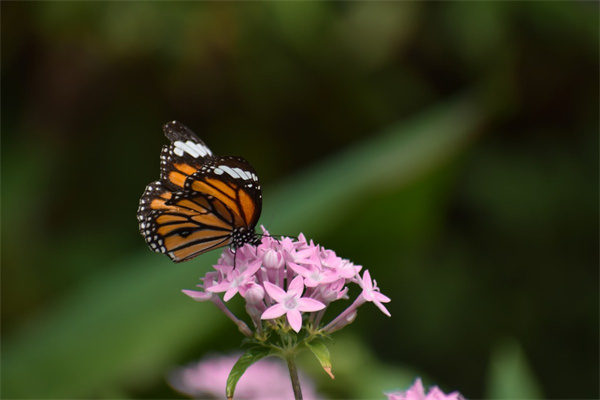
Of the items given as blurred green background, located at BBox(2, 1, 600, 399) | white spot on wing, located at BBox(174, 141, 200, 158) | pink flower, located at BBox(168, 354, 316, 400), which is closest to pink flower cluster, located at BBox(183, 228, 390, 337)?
white spot on wing, located at BBox(174, 141, 200, 158)

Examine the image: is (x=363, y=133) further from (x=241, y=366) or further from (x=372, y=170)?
(x=241, y=366)

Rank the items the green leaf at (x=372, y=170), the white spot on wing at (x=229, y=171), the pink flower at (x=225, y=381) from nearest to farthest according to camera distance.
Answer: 1. the white spot on wing at (x=229, y=171)
2. the pink flower at (x=225, y=381)
3. the green leaf at (x=372, y=170)

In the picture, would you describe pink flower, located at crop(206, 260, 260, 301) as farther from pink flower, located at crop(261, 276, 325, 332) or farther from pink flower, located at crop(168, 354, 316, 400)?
pink flower, located at crop(168, 354, 316, 400)

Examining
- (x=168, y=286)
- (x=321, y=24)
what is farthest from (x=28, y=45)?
(x=168, y=286)

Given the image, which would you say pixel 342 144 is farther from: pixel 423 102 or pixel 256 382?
pixel 256 382

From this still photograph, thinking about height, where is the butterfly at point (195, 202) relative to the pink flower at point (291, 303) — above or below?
above

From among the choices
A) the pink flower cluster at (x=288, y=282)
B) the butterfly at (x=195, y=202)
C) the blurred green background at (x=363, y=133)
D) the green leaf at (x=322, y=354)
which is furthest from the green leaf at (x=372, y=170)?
the green leaf at (x=322, y=354)

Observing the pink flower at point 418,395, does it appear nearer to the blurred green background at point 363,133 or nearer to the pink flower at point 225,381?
the pink flower at point 225,381
